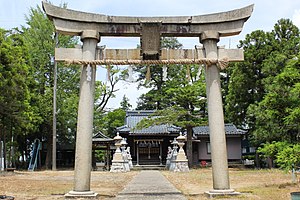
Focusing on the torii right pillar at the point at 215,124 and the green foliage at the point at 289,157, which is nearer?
the torii right pillar at the point at 215,124

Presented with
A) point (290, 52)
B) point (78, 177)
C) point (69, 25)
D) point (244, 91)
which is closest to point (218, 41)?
point (69, 25)

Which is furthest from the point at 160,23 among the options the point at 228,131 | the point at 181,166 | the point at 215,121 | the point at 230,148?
the point at 230,148

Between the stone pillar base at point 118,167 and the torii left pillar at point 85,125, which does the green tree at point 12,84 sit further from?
the torii left pillar at point 85,125

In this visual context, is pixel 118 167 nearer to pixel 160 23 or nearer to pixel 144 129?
pixel 144 129

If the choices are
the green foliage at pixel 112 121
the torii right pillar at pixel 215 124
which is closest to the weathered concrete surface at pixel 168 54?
the torii right pillar at pixel 215 124

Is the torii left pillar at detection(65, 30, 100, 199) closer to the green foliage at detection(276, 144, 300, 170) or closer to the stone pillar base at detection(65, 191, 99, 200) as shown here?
the stone pillar base at detection(65, 191, 99, 200)

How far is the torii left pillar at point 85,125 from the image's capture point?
8.98 metres

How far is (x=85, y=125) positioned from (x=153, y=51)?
8.86 feet

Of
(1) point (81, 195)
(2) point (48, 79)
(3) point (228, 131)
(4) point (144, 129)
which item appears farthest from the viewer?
(3) point (228, 131)

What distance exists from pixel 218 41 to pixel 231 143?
27.3 metres

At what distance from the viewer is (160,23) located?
953 cm

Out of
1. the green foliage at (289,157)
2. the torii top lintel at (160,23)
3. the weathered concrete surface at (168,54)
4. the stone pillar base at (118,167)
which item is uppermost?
the torii top lintel at (160,23)

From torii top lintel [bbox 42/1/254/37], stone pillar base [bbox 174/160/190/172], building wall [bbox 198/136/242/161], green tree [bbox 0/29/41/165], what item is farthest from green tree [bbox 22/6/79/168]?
torii top lintel [bbox 42/1/254/37]

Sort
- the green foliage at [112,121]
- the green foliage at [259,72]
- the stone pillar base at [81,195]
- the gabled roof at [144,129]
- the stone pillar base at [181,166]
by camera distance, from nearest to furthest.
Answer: the stone pillar base at [81,195] < the green foliage at [259,72] < the stone pillar base at [181,166] < the gabled roof at [144,129] < the green foliage at [112,121]
